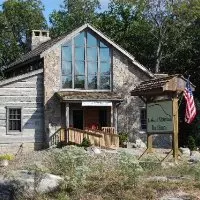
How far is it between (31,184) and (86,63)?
23.3m

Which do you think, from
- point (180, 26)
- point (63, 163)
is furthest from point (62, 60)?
point (63, 163)

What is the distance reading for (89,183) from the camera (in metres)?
10.1

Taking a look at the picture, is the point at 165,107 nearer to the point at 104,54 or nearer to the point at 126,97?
the point at 104,54

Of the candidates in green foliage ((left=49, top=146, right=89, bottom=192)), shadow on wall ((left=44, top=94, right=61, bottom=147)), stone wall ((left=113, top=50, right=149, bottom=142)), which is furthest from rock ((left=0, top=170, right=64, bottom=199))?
stone wall ((left=113, top=50, right=149, bottom=142))

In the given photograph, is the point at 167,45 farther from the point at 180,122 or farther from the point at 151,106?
the point at 151,106

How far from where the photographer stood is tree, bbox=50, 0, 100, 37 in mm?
50906

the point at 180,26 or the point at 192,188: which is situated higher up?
the point at 180,26

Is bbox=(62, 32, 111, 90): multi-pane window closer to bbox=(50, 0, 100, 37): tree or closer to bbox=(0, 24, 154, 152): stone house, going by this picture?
bbox=(0, 24, 154, 152): stone house

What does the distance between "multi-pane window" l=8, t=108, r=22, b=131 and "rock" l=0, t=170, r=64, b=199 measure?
2124 centimetres

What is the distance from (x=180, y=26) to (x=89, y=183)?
3357cm

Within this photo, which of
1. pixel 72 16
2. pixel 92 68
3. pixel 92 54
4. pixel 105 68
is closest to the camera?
pixel 92 54

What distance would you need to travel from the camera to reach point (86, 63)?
33.1m

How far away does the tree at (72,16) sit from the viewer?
5091 cm

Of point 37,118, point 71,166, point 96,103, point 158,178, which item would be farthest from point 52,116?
point 158,178
